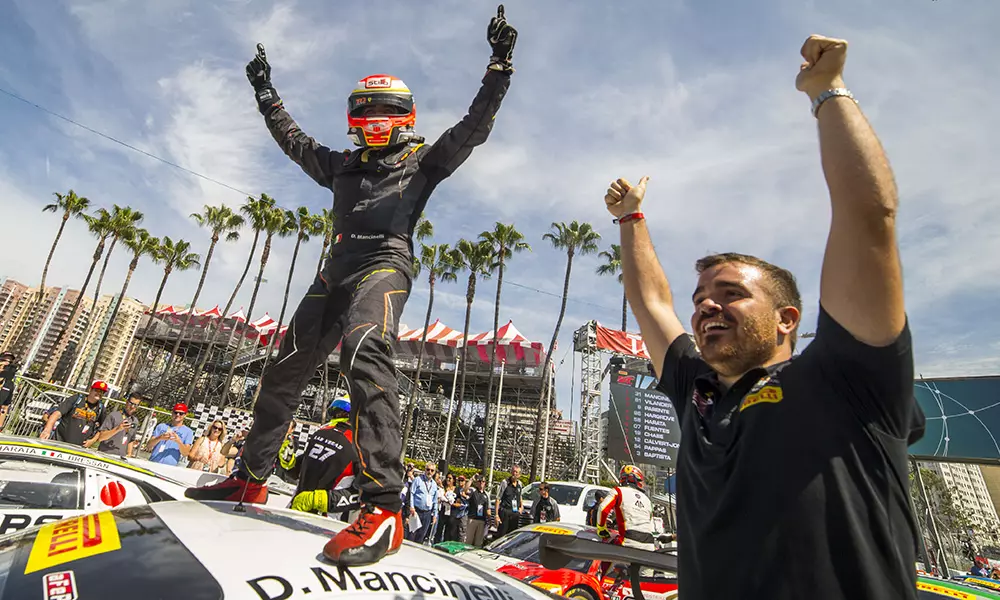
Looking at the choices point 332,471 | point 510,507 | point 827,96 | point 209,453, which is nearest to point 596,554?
point 827,96

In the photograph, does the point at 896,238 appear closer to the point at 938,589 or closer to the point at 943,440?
the point at 938,589

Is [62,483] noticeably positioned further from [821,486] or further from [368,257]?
[821,486]

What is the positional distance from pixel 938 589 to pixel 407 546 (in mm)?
4548

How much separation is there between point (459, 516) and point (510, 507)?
1467mm

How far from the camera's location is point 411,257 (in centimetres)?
282

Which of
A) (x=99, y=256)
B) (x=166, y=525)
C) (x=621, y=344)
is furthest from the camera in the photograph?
(x=99, y=256)

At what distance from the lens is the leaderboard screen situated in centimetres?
1908

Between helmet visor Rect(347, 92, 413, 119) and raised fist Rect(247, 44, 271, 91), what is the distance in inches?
32.3

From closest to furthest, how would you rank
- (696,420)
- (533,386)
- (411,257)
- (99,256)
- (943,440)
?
(696,420)
(411,257)
(943,440)
(99,256)
(533,386)

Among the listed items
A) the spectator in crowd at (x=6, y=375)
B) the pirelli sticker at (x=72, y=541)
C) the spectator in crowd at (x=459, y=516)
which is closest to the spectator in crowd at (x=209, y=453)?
the spectator in crowd at (x=6, y=375)

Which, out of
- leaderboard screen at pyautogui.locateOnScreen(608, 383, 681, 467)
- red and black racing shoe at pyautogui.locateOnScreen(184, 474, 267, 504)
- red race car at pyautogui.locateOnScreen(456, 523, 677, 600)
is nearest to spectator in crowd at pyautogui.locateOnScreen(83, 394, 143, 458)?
red race car at pyautogui.locateOnScreen(456, 523, 677, 600)

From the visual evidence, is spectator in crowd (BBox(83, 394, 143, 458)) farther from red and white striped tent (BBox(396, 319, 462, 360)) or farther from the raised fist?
red and white striped tent (BBox(396, 319, 462, 360))

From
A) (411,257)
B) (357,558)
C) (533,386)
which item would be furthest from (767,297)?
(533,386)

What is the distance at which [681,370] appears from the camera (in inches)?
72.3
